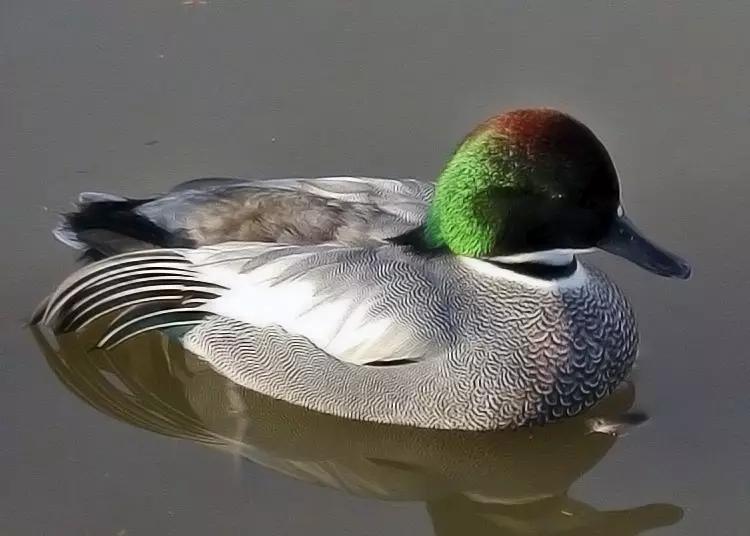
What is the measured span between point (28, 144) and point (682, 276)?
2.40 meters

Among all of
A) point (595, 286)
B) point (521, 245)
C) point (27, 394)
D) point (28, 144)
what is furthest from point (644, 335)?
point (28, 144)

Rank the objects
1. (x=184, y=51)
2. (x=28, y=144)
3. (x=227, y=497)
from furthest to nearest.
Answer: (x=184, y=51) → (x=28, y=144) → (x=227, y=497)

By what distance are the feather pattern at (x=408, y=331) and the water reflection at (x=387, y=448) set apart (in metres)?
0.06

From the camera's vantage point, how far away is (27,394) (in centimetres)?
426

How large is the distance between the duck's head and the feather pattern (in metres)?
0.11

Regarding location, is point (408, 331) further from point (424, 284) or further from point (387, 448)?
point (387, 448)

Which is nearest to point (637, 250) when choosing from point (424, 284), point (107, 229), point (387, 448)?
point (424, 284)

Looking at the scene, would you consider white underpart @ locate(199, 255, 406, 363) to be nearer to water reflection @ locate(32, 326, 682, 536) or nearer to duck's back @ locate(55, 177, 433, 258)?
duck's back @ locate(55, 177, 433, 258)

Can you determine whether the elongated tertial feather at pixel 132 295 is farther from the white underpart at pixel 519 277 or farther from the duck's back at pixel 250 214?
the white underpart at pixel 519 277

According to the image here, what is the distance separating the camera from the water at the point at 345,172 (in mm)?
3883

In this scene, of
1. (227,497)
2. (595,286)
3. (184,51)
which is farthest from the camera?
(184,51)

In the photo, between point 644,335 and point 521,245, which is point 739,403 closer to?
point 644,335

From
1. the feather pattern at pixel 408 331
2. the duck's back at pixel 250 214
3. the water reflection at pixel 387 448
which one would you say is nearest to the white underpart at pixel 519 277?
the feather pattern at pixel 408 331

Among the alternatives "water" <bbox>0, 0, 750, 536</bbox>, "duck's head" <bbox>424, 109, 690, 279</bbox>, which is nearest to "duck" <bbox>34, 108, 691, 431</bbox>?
"duck's head" <bbox>424, 109, 690, 279</bbox>
